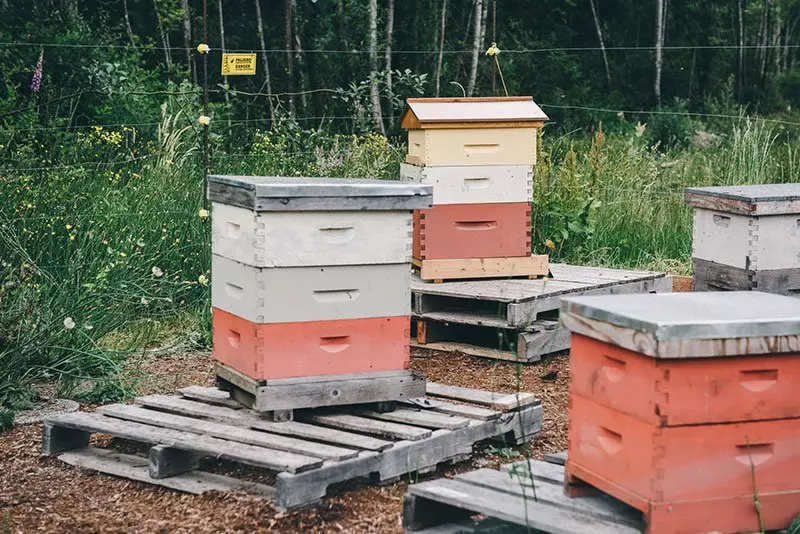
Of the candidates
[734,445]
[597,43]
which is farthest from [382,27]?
[734,445]

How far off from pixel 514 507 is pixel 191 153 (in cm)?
623

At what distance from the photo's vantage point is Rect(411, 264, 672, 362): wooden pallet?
20.0 feet

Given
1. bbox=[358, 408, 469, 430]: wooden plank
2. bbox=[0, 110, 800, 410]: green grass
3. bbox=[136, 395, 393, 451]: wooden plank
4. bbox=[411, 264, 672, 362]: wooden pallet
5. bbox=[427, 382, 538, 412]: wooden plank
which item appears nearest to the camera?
bbox=[136, 395, 393, 451]: wooden plank

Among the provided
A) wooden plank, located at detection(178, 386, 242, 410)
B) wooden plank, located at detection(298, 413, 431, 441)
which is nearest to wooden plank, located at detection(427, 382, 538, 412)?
wooden plank, located at detection(298, 413, 431, 441)

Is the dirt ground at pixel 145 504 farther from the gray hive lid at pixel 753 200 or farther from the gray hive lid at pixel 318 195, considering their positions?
the gray hive lid at pixel 753 200

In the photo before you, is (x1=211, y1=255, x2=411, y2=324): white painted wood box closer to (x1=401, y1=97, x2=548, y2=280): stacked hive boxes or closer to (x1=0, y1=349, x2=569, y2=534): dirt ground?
(x1=0, y1=349, x2=569, y2=534): dirt ground

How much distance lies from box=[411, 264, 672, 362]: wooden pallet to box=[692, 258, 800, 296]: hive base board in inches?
29.3

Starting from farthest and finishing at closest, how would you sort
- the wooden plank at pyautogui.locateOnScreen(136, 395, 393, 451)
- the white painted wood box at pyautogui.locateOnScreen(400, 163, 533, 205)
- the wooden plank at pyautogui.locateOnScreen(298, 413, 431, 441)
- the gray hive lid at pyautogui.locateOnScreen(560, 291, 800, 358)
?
the white painted wood box at pyautogui.locateOnScreen(400, 163, 533, 205), the wooden plank at pyautogui.locateOnScreen(298, 413, 431, 441), the wooden plank at pyautogui.locateOnScreen(136, 395, 393, 451), the gray hive lid at pyautogui.locateOnScreen(560, 291, 800, 358)

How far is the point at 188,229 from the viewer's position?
7004mm

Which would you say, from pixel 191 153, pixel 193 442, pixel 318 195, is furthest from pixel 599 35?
pixel 193 442

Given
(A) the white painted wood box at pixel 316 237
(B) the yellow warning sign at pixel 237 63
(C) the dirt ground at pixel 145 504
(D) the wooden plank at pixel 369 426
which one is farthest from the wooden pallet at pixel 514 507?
Answer: (B) the yellow warning sign at pixel 237 63

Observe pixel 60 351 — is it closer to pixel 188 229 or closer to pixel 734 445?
pixel 188 229

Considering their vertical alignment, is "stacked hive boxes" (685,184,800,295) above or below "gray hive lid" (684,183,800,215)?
below

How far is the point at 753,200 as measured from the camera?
5.54m
